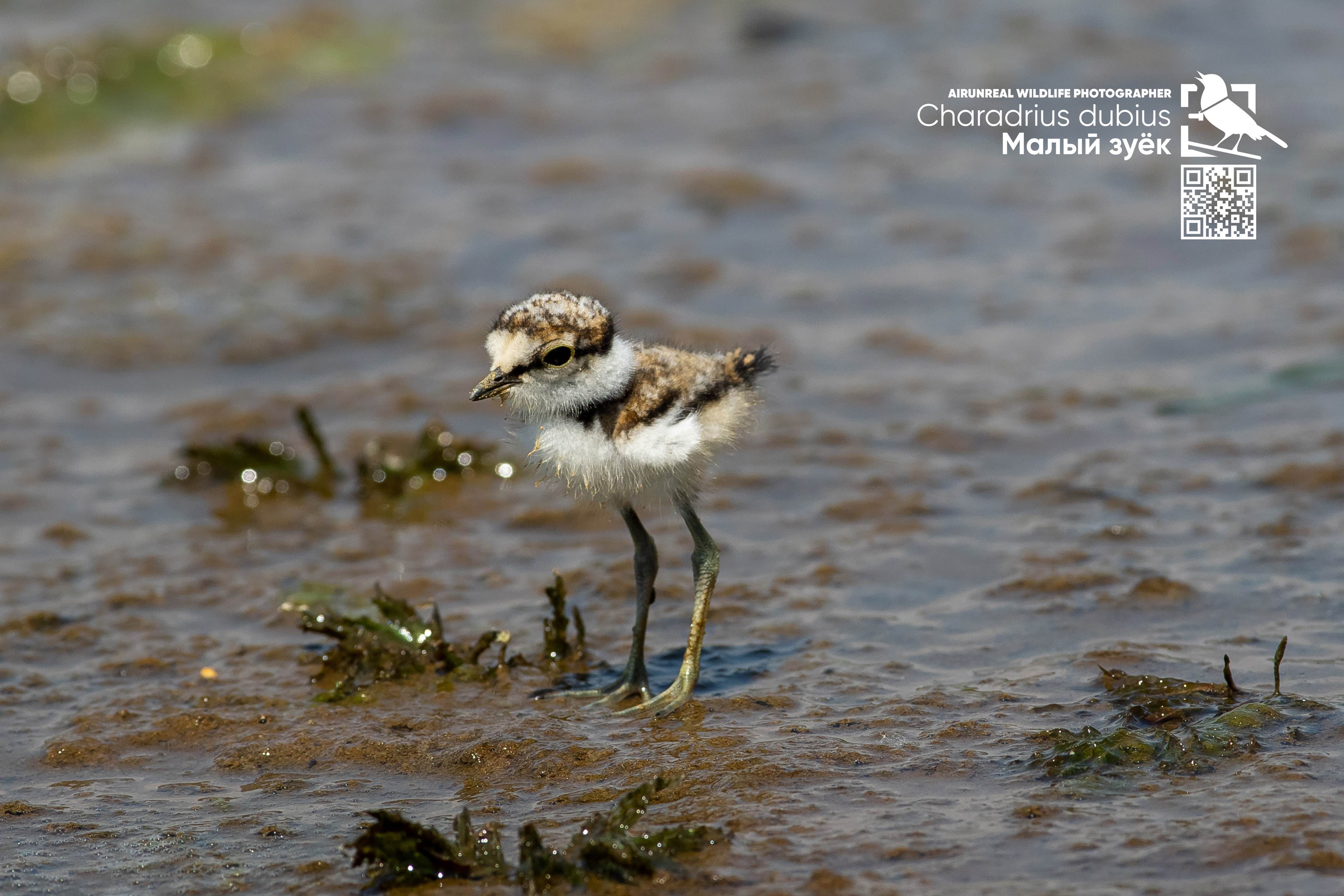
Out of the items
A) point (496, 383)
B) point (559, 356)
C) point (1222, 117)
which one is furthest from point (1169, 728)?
point (1222, 117)

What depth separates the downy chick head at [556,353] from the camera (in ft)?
13.4

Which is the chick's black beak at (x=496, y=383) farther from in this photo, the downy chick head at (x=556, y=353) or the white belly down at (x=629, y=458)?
the white belly down at (x=629, y=458)

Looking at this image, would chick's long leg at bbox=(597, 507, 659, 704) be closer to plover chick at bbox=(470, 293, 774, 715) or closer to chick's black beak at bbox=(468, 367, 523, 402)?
plover chick at bbox=(470, 293, 774, 715)

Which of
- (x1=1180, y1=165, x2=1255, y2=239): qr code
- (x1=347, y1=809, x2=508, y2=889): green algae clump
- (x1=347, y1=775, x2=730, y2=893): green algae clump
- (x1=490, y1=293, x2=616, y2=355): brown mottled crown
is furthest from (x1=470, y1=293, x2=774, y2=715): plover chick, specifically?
(x1=1180, y1=165, x2=1255, y2=239): qr code

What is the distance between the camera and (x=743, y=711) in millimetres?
4301

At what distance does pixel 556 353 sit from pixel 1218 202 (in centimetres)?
574

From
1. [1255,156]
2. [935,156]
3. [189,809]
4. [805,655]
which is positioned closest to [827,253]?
[935,156]

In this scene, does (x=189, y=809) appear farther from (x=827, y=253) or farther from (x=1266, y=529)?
(x=827, y=253)

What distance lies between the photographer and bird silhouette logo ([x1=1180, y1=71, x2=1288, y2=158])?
29.7 feet

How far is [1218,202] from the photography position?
8.49 m

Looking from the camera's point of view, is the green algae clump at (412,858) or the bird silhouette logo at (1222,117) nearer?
the green algae clump at (412,858)

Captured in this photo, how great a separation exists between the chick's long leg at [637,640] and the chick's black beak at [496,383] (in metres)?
0.57

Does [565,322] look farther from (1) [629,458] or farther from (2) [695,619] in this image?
(2) [695,619]

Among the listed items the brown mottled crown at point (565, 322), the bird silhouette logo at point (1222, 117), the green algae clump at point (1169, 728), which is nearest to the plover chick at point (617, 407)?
the brown mottled crown at point (565, 322)
